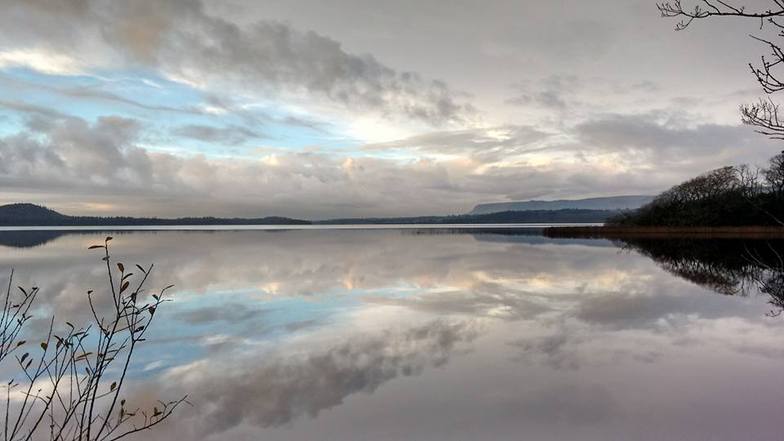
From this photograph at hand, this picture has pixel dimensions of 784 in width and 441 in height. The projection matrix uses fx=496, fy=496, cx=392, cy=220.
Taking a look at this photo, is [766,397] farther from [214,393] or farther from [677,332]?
[214,393]

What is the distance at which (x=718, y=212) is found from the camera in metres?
51.2

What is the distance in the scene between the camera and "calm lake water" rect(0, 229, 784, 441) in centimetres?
512

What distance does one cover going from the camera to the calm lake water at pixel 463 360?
5.12 meters

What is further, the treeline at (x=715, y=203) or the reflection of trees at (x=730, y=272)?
the treeline at (x=715, y=203)

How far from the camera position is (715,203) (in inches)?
2063

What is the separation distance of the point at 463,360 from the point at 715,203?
56.1 meters

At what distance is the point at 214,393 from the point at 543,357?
4.69 m

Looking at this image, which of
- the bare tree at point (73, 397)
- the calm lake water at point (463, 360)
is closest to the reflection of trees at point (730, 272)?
the calm lake water at point (463, 360)

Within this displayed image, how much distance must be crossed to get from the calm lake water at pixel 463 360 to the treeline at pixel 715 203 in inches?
1614

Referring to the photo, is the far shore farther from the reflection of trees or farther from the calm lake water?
the calm lake water

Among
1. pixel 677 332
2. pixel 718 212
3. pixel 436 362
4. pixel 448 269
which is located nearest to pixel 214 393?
pixel 436 362

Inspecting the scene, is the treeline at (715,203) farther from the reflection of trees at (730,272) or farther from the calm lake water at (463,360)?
the calm lake water at (463,360)

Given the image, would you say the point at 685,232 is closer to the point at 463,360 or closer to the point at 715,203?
the point at 715,203

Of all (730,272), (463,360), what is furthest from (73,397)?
(730,272)
